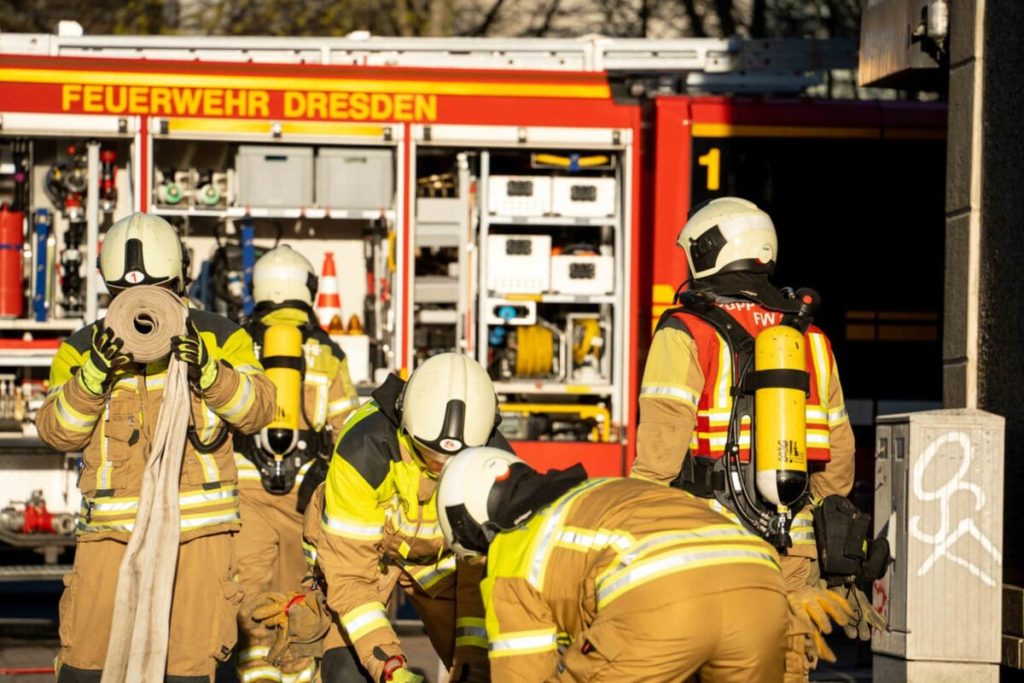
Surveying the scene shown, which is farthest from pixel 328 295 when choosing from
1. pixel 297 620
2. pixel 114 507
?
pixel 297 620

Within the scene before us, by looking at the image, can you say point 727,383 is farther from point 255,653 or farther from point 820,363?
point 255,653

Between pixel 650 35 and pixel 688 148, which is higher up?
pixel 650 35

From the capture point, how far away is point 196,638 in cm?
622

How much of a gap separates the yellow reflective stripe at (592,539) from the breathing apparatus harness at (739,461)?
1.53 metres

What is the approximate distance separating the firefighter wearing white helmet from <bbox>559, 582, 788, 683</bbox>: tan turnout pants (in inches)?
39.1

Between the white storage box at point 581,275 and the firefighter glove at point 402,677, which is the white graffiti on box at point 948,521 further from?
the white storage box at point 581,275

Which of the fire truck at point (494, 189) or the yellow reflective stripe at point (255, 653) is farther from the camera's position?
the fire truck at point (494, 189)

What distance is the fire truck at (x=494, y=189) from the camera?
1095 centimetres

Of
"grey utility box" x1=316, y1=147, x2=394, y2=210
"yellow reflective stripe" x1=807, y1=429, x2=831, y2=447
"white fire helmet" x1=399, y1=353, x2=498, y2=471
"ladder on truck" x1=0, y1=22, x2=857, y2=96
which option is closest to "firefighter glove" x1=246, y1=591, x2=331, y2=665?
"white fire helmet" x1=399, y1=353, x2=498, y2=471

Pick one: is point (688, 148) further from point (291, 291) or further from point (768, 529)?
point (768, 529)

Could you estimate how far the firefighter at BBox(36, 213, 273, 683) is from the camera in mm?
6090

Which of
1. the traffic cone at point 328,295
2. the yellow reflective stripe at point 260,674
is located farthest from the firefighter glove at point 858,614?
the traffic cone at point 328,295

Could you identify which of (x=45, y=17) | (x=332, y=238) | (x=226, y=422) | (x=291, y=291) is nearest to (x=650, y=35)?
(x=45, y=17)

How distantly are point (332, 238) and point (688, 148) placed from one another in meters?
2.38
